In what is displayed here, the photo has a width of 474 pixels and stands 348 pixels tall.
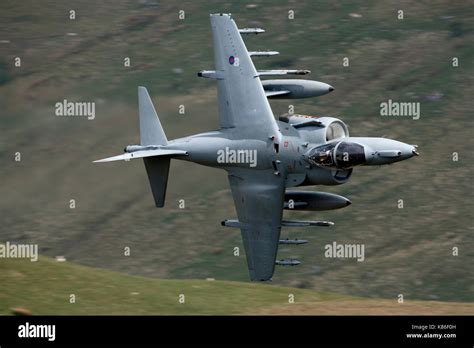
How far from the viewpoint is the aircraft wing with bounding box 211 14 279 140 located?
148ft

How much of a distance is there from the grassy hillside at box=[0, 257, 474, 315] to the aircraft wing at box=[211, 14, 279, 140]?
661 centimetres

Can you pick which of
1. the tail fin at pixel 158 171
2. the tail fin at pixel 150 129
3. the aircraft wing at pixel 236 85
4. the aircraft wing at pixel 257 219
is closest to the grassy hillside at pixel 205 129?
the aircraft wing at pixel 257 219

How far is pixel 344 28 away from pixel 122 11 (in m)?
17.0

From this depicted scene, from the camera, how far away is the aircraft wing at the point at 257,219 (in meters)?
45.4

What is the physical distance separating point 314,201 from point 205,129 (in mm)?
22822

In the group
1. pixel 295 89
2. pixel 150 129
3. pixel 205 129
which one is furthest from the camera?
pixel 205 129

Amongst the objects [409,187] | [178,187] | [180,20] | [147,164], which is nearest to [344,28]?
[180,20]

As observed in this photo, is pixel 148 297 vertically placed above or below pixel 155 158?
below

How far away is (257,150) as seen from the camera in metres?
44.5

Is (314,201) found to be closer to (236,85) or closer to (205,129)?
(236,85)

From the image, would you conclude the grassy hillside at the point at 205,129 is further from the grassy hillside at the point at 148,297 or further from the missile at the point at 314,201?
the missile at the point at 314,201

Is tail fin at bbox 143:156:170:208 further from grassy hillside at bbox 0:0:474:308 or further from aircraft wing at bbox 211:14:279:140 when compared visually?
grassy hillside at bbox 0:0:474:308

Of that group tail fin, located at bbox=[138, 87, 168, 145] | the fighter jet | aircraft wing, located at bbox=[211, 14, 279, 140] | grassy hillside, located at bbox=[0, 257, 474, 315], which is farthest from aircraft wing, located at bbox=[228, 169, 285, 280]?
tail fin, located at bbox=[138, 87, 168, 145]

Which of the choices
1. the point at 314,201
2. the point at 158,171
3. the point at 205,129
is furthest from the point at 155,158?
the point at 205,129
